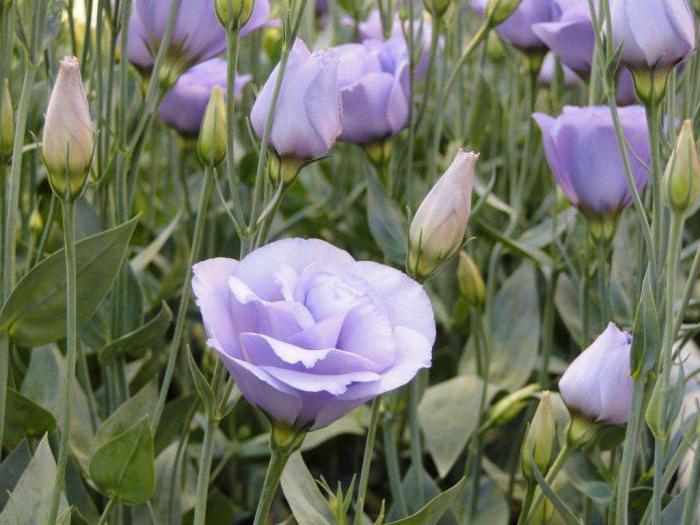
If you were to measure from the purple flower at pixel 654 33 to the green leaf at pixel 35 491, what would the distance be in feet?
1.24

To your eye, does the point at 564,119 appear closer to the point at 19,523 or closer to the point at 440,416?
the point at 440,416

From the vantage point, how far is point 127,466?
0.61m

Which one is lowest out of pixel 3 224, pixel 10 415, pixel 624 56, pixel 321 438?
pixel 321 438

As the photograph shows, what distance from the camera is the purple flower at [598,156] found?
0.73m

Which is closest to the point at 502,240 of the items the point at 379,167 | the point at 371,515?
the point at 379,167

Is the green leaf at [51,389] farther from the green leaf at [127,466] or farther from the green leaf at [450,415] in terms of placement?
the green leaf at [450,415]

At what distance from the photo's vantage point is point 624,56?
0.57 meters

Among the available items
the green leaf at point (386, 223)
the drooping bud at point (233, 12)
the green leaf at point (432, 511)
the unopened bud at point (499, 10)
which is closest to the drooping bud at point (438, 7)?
the unopened bud at point (499, 10)

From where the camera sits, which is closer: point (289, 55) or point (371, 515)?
point (289, 55)

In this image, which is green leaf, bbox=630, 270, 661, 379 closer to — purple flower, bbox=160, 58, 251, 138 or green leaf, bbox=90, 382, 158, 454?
green leaf, bbox=90, 382, 158, 454

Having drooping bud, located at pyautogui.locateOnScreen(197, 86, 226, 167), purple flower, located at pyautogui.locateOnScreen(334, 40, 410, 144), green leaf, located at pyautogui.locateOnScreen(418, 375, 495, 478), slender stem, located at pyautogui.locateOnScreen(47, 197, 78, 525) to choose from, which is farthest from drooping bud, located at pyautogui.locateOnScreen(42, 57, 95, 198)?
green leaf, located at pyautogui.locateOnScreen(418, 375, 495, 478)

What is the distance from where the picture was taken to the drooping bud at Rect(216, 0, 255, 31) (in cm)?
54

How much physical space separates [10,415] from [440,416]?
0.36m

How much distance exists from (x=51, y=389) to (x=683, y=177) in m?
0.46
